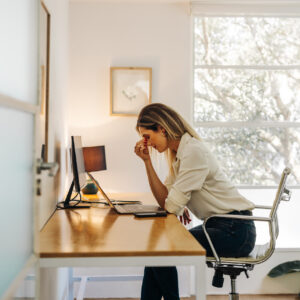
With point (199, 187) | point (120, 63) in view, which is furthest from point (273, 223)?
point (120, 63)

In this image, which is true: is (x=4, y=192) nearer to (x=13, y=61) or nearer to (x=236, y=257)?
(x=13, y=61)

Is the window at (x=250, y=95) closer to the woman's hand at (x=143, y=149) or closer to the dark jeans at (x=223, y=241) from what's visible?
the woman's hand at (x=143, y=149)

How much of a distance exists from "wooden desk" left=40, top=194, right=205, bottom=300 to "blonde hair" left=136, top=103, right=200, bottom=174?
57cm

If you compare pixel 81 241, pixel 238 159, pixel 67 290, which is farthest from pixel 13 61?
pixel 238 159

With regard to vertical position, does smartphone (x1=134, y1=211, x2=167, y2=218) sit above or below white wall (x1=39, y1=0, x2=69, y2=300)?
below

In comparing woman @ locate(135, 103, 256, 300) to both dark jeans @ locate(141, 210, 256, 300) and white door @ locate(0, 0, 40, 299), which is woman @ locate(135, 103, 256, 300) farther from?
white door @ locate(0, 0, 40, 299)

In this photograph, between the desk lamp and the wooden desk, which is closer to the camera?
the wooden desk

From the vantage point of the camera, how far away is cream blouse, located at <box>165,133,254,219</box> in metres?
2.35

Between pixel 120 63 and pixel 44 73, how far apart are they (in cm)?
148

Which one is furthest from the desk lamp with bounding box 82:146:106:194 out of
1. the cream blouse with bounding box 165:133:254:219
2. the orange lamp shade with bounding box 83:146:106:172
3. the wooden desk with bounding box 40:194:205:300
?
the wooden desk with bounding box 40:194:205:300

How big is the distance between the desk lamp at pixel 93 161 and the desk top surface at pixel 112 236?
2.41ft

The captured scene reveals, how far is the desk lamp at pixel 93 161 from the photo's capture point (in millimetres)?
3166

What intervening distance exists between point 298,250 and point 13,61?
3101mm

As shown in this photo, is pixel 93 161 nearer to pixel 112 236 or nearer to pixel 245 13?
pixel 112 236
